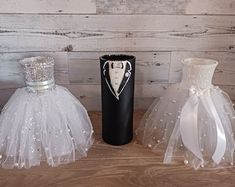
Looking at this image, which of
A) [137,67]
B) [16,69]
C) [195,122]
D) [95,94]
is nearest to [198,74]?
[195,122]

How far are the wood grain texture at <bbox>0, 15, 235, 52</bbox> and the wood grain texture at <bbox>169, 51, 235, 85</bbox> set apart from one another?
0.06ft

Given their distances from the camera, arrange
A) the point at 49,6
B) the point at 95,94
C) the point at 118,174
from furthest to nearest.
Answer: the point at 95,94 → the point at 49,6 → the point at 118,174

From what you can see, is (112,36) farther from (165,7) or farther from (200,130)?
(200,130)

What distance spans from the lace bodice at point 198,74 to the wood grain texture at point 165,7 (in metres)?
0.19

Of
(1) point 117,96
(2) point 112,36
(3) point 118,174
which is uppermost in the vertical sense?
(2) point 112,36

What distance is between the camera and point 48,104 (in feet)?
2.18

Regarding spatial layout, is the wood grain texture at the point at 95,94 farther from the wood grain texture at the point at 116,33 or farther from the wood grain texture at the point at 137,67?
the wood grain texture at the point at 116,33

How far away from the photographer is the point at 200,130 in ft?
2.14

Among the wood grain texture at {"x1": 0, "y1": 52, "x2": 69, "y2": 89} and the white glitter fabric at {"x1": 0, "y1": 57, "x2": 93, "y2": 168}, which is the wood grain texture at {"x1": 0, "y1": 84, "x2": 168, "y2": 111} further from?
the white glitter fabric at {"x1": 0, "y1": 57, "x2": 93, "y2": 168}

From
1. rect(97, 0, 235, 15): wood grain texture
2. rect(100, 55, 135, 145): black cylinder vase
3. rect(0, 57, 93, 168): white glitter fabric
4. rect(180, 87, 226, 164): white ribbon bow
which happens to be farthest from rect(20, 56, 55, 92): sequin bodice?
rect(180, 87, 226, 164): white ribbon bow

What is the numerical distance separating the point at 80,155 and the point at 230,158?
0.36 meters

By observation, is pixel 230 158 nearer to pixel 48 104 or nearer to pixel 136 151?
Answer: pixel 136 151

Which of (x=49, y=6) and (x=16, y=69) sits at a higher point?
Result: (x=49, y=6)

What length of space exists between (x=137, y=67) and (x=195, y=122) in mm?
282
